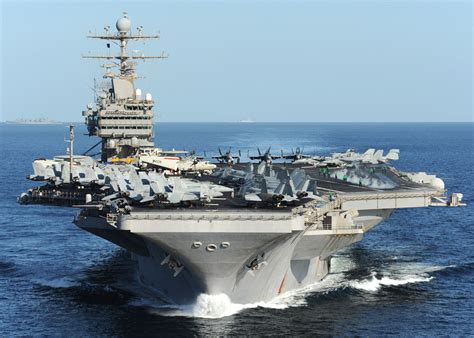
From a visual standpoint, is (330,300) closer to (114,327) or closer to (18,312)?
(114,327)

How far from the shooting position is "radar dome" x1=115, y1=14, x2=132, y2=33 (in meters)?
52.8

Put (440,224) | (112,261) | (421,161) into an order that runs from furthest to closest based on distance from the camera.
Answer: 1. (421,161)
2. (440,224)
3. (112,261)

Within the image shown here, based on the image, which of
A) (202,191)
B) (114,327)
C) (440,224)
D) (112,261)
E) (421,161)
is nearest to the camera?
(114,327)

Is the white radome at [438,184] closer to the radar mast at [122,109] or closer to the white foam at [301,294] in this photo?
the white foam at [301,294]

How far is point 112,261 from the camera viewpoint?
3953 centimetres

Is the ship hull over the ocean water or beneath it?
over

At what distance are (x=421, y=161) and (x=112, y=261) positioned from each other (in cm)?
6263

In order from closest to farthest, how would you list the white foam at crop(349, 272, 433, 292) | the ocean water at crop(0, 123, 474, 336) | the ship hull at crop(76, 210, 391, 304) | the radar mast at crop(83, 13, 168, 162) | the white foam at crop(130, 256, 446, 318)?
the ship hull at crop(76, 210, 391, 304), the ocean water at crop(0, 123, 474, 336), the white foam at crop(130, 256, 446, 318), the white foam at crop(349, 272, 433, 292), the radar mast at crop(83, 13, 168, 162)

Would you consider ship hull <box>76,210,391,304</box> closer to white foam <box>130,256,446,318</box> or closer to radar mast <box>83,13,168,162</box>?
white foam <box>130,256,446,318</box>

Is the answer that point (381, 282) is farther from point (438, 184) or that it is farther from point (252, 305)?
point (438, 184)

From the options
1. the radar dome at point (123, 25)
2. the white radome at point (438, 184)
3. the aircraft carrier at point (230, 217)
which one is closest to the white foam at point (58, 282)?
the aircraft carrier at point (230, 217)

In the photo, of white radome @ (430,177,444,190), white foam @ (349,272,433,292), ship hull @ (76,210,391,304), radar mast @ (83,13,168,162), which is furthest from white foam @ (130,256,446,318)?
radar mast @ (83,13,168,162)

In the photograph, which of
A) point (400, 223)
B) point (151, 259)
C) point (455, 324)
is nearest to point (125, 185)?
point (151, 259)

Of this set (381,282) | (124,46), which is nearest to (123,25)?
(124,46)
